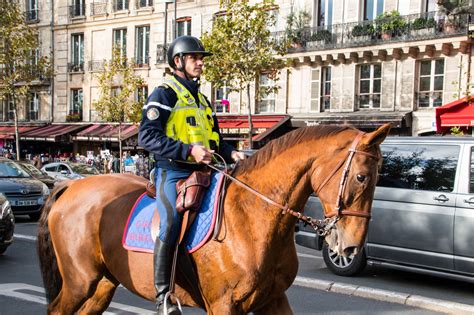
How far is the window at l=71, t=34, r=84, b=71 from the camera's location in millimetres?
37031

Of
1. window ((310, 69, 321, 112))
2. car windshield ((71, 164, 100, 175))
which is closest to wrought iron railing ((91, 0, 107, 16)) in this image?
window ((310, 69, 321, 112))

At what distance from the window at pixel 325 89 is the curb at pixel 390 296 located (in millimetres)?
19565

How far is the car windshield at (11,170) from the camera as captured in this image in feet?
47.1

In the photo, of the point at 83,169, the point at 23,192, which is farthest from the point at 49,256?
the point at 83,169

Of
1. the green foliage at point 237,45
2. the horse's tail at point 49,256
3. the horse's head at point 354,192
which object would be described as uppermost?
the green foliage at point 237,45

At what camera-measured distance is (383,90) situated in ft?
79.4

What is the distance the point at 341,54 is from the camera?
25234 mm

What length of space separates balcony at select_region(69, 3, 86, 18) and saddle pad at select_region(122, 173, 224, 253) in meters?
35.9

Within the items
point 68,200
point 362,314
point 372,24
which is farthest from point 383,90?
point 68,200

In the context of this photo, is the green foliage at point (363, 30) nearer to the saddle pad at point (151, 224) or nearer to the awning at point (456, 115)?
the awning at point (456, 115)

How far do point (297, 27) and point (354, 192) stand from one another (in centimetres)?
2487

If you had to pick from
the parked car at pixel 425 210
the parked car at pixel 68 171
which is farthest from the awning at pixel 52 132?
the parked car at pixel 425 210

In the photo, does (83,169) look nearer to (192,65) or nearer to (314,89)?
(314,89)

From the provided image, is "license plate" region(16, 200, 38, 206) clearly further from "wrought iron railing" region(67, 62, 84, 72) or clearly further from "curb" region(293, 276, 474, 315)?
"wrought iron railing" region(67, 62, 84, 72)
